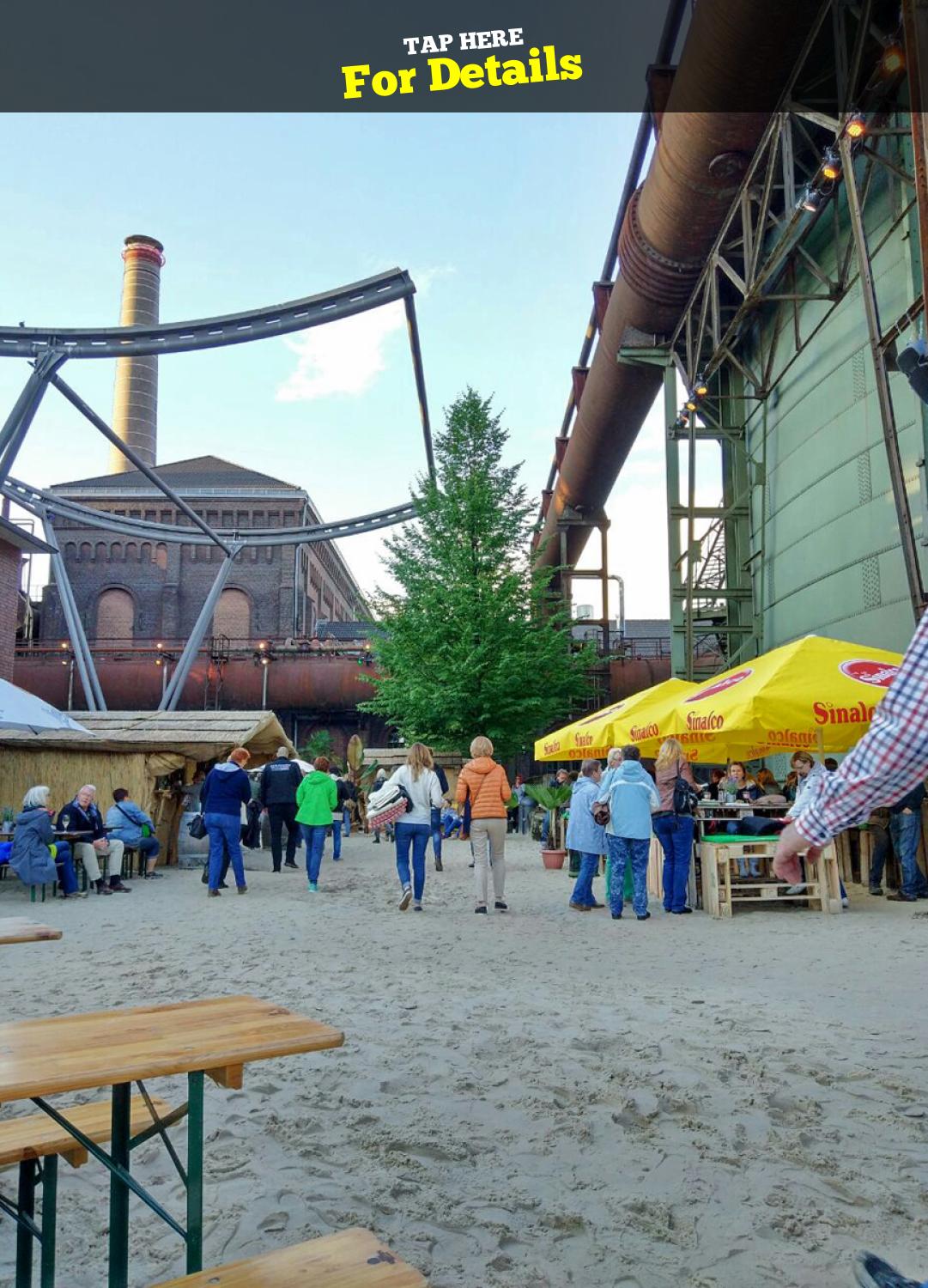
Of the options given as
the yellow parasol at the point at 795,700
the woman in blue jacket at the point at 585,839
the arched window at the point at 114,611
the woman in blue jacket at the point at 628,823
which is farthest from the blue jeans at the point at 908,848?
the arched window at the point at 114,611

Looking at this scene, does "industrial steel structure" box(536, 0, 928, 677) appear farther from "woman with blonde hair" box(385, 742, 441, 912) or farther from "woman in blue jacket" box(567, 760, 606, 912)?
"woman with blonde hair" box(385, 742, 441, 912)

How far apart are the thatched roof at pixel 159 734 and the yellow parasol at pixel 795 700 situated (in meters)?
7.03

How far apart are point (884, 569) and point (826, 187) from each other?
5.11 metres

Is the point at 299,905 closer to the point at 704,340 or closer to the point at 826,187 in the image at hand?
the point at 826,187

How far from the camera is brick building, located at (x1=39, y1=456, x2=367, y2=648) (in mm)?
43875

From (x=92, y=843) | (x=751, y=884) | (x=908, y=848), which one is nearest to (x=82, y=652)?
(x=92, y=843)

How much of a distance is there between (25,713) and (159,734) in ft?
12.6

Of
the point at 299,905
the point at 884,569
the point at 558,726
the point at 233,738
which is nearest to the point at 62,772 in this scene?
the point at 233,738

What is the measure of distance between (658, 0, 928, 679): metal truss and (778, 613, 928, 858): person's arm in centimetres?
909

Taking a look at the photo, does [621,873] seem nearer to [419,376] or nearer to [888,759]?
[888,759]

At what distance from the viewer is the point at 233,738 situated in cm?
1425

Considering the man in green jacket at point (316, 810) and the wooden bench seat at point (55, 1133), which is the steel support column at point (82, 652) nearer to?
the man in green jacket at point (316, 810)

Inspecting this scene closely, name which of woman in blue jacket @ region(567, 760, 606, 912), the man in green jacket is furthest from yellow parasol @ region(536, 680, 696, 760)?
the man in green jacket

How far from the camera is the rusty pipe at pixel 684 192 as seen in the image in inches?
452
